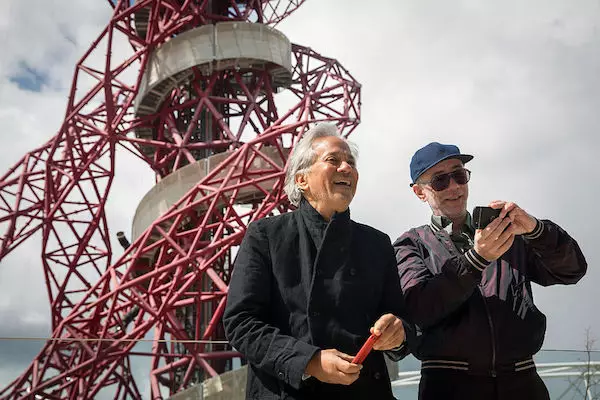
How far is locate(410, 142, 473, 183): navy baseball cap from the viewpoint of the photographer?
127 inches

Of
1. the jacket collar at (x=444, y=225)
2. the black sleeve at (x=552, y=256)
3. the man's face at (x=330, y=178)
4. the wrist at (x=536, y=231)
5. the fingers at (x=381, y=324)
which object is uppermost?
the man's face at (x=330, y=178)

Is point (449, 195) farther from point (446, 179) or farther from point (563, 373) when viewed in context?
point (563, 373)

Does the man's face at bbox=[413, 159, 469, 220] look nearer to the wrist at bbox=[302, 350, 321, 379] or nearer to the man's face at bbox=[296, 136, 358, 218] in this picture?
the man's face at bbox=[296, 136, 358, 218]

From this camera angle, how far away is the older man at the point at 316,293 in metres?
2.22

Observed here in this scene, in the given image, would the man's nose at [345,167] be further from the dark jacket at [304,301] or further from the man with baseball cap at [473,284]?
the man with baseball cap at [473,284]

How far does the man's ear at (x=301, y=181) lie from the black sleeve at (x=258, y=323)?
0.26 m

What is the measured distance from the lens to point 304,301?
7.95 feet

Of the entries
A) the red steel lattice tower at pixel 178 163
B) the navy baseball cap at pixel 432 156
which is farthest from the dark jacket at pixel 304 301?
the red steel lattice tower at pixel 178 163

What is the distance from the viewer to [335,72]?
18.4 metres

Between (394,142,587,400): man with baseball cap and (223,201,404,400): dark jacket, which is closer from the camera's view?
(223,201,404,400): dark jacket

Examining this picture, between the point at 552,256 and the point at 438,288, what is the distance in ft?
2.16

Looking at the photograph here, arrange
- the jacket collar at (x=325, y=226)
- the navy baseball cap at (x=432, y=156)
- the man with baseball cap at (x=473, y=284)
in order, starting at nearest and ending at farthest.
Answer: the jacket collar at (x=325, y=226), the man with baseball cap at (x=473, y=284), the navy baseball cap at (x=432, y=156)

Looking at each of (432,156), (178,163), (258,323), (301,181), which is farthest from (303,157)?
(178,163)

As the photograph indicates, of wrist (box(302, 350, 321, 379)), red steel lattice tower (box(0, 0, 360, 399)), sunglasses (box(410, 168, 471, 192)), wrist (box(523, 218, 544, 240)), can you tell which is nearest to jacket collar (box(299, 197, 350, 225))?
wrist (box(302, 350, 321, 379))
